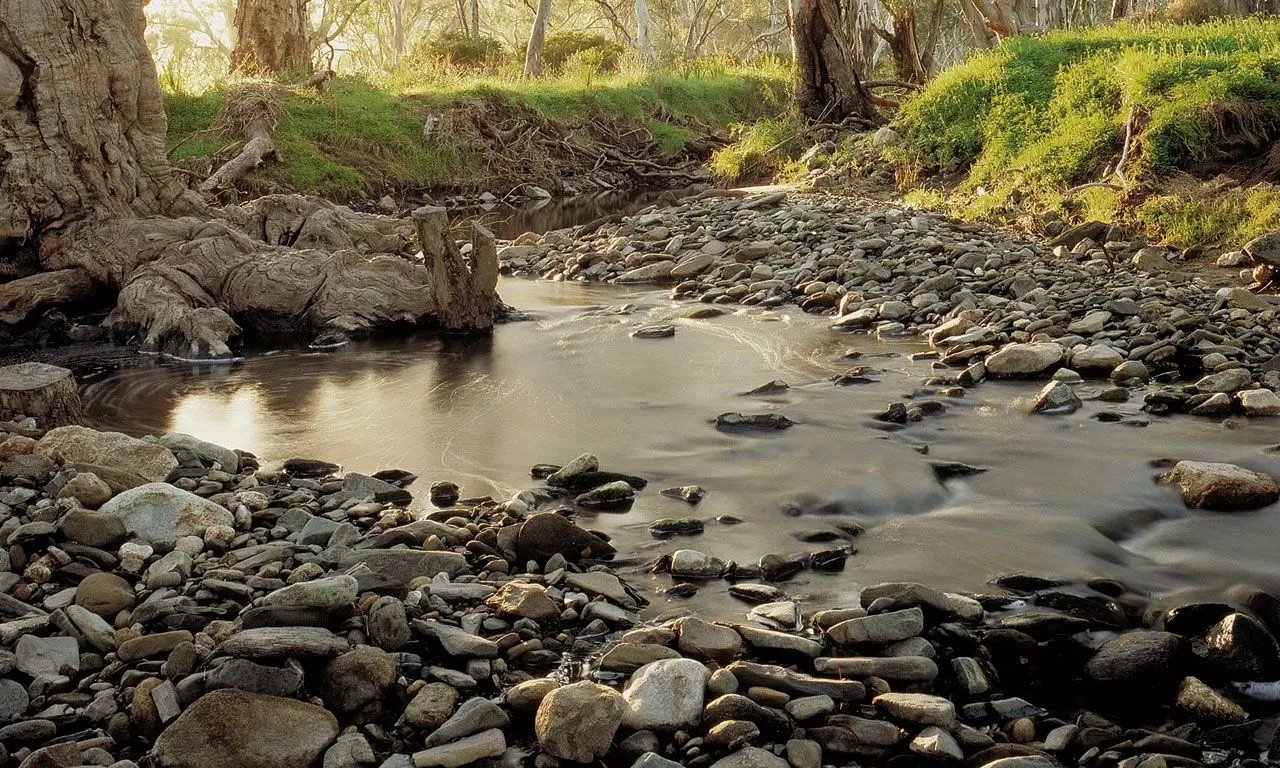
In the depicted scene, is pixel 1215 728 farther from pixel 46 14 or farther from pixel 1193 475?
pixel 46 14

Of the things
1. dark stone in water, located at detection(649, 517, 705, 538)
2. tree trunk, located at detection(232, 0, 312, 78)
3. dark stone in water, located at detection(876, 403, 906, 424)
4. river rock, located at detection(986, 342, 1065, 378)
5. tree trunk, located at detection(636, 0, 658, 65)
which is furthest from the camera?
tree trunk, located at detection(636, 0, 658, 65)

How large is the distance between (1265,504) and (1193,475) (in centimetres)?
31

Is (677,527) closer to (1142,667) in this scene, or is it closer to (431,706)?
(431,706)

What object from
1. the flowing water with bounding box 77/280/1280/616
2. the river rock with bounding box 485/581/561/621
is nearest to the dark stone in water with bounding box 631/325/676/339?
the flowing water with bounding box 77/280/1280/616

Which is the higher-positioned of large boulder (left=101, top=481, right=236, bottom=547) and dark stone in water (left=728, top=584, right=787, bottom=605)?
large boulder (left=101, top=481, right=236, bottom=547)

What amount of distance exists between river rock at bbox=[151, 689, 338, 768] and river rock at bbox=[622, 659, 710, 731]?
2.85ft

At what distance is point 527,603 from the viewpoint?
3.82 metres

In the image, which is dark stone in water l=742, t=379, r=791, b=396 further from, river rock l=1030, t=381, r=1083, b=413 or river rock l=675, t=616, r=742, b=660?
river rock l=675, t=616, r=742, b=660

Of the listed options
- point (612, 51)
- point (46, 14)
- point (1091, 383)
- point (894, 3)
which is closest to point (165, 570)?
point (1091, 383)

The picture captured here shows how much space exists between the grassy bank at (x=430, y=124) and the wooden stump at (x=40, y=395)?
9802mm

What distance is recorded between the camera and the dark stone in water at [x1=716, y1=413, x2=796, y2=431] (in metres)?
6.37

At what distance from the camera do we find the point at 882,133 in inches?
630

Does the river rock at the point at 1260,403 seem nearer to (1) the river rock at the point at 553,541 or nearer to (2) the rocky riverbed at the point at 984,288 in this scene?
(2) the rocky riverbed at the point at 984,288

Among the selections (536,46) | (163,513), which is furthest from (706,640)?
(536,46)
